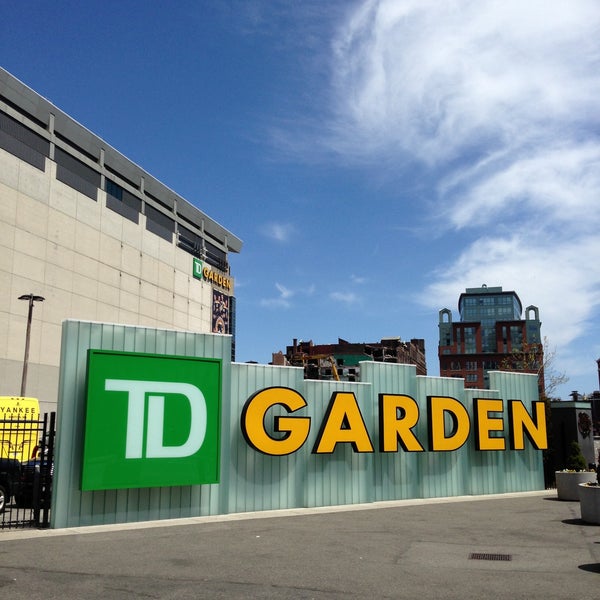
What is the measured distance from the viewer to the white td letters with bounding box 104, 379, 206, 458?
17938 mm

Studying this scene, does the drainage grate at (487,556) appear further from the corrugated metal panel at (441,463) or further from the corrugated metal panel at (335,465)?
the corrugated metal panel at (441,463)

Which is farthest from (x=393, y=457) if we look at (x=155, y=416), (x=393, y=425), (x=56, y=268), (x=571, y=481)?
(x=56, y=268)

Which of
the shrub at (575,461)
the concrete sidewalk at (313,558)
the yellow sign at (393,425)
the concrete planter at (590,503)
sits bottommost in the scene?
the concrete sidewalk at (313,558)

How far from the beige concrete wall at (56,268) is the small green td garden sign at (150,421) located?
4275 centimetres

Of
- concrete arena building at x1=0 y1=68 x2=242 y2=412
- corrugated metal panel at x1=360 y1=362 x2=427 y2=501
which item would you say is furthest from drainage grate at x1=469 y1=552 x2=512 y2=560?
concrete arena building at x1=0 y1=68 x2=242 y2=412

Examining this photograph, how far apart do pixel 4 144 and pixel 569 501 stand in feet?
177

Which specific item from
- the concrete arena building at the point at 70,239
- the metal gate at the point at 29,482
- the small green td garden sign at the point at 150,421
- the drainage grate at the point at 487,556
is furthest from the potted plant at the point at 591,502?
the concrete arena building at the point at 70,239

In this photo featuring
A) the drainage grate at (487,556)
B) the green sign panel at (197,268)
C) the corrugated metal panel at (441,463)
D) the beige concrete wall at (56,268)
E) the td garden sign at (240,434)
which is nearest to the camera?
the drainage grate at (487,556)

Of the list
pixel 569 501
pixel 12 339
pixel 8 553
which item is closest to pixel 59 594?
pixel 8 553

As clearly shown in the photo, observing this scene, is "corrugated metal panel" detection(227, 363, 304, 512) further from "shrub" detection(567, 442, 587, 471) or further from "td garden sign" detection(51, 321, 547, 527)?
"shrub" detection(567, 442, 587, 471)

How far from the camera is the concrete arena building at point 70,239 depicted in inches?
2323

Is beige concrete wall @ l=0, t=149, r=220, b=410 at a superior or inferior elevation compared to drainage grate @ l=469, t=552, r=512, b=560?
superior

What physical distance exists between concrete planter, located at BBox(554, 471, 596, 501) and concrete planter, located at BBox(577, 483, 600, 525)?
6.94 metres

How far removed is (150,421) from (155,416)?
0.20 metres
